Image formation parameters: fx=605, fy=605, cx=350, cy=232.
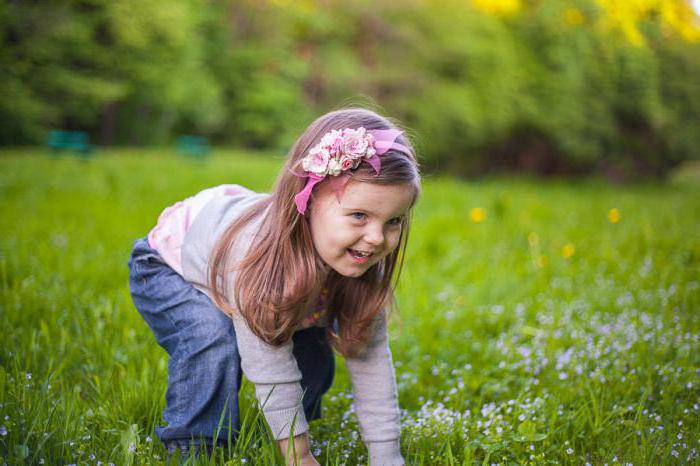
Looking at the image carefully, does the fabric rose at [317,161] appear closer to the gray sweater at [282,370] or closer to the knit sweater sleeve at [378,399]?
the gray sweater at [282,370]

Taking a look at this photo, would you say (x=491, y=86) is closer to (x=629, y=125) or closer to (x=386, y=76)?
(x=386, y=76)

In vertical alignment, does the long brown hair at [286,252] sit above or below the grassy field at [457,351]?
above

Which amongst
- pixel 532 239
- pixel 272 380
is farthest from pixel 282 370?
pixel 532 239

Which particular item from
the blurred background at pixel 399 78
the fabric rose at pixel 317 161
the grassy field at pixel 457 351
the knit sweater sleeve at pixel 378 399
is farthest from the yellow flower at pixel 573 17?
the fabric rose at pixel 317 161

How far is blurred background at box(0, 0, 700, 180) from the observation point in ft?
43.0

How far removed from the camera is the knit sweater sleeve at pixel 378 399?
Answer: 1.80 meters

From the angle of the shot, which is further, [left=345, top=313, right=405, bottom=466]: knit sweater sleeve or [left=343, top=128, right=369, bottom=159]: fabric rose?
[left=345, top=313, right=405, bottom=466]: knit sweater sleeve

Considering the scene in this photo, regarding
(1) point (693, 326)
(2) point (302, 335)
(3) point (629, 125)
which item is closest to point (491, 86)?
(3) point (629, 125)

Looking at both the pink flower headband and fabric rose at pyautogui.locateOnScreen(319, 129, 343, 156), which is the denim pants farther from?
fabric rose at pyautogui.locateOnScreen(319, 129, 343, 156)

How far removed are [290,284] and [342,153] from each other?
1.31 ft

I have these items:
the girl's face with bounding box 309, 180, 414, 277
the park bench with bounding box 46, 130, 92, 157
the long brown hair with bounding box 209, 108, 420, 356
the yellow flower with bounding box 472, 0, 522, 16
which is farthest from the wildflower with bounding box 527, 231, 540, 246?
the yellow flower with bounding box 472, 0, 522, 16

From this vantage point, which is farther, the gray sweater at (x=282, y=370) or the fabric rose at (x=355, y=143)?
the gray sweater at (x=282, y=370)

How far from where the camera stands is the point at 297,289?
169cm

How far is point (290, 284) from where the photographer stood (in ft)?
5.55
